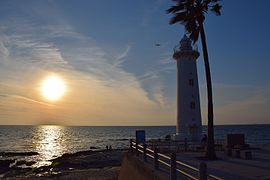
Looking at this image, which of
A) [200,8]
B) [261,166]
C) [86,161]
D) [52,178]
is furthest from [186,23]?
[86,161]

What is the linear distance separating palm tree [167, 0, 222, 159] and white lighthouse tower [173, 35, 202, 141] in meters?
12.3

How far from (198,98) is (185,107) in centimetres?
172

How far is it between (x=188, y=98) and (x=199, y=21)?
13.2 meters

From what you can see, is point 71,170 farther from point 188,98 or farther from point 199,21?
point 199,21

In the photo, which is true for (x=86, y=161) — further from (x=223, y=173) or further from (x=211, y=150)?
(x=223, y=173)

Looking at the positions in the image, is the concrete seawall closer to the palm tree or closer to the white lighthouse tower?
the palm tree

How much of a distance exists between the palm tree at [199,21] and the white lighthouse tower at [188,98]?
12280 mm

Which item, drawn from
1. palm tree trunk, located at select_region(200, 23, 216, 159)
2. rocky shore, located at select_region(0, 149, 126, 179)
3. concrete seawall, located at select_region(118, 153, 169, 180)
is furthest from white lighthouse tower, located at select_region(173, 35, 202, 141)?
concrete seawall, located at select_region(118, 153, 169, 180)

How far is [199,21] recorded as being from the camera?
17.6m

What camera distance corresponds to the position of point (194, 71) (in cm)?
3072

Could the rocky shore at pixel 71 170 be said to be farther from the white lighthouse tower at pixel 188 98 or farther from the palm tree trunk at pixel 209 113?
the palm tree trunk at pixel 209 113

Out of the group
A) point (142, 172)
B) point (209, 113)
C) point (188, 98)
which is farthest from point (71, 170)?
point (142, 172)

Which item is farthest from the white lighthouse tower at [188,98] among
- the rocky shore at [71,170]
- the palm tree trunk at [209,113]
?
the palm tree trunk at [209,113]

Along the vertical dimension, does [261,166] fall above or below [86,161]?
above
